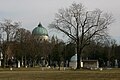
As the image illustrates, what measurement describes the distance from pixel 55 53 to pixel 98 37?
1824 inches

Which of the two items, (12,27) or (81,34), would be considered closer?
(81,34)

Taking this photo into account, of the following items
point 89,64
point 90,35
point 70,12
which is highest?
point 70,12

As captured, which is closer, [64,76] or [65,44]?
[64,76]

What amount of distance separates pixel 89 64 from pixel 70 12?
3403 centimetres

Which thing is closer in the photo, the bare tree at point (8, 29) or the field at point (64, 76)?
the field at point (64, 76)

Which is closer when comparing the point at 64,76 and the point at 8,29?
the point at 64,76

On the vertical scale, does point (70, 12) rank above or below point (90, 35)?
above

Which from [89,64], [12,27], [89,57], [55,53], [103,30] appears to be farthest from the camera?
[89,57]

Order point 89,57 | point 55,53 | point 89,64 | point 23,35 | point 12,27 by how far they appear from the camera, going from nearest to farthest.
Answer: point 12,27
point 23,35
point 89,64
point 55,53
point 89,57

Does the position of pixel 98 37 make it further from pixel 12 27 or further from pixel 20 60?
pixel 20 60

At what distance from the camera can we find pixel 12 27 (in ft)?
292

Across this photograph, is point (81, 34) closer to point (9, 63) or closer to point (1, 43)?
point (1, 43)

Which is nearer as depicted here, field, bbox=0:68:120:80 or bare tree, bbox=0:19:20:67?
field, bbox=0:68:120:80

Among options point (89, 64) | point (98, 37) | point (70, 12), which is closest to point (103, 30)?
point (98, 37)
